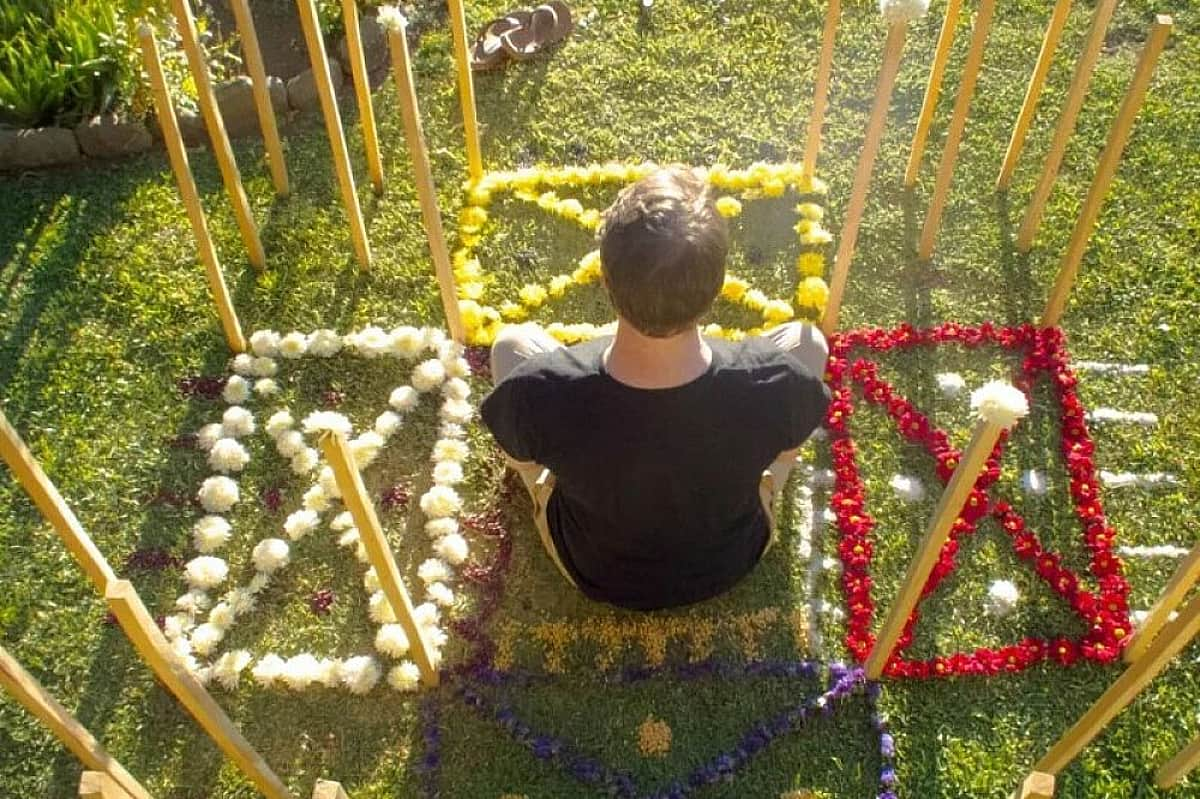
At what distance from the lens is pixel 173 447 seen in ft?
13.3

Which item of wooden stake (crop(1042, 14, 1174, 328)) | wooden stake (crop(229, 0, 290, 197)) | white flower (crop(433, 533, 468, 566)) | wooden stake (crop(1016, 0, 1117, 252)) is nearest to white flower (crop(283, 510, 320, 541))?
white flower (crop(433, 533, 468, 566))

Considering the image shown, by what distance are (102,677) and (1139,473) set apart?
3701 mm

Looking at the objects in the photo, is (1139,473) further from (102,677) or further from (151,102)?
(151,102)

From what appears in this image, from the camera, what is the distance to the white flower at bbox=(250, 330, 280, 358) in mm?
4352

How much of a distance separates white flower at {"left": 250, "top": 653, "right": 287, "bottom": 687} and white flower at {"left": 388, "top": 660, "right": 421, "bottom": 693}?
369mm

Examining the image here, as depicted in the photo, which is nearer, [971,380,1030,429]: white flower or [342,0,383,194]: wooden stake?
[971,380,1030,429]: white flower

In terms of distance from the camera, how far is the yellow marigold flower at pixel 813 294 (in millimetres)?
4445

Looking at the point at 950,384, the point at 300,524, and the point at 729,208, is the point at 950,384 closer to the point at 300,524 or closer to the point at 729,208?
the point at 729,208

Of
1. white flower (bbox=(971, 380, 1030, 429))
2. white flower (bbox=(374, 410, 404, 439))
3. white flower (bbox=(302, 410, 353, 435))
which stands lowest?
white flower (bbox=(374, 410, 404, 439))

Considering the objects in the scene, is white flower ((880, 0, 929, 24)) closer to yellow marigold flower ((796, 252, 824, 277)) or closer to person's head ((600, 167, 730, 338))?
person's head ((600, 167, 730, 338))

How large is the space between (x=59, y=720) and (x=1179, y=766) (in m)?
3.07

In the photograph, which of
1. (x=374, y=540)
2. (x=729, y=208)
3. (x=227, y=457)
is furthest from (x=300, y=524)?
Answer: (x=729, y=208)

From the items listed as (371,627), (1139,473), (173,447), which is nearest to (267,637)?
(371,627)

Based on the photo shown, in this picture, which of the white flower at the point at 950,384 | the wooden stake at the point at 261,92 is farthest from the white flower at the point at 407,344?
the white flower at the point at 950,384
